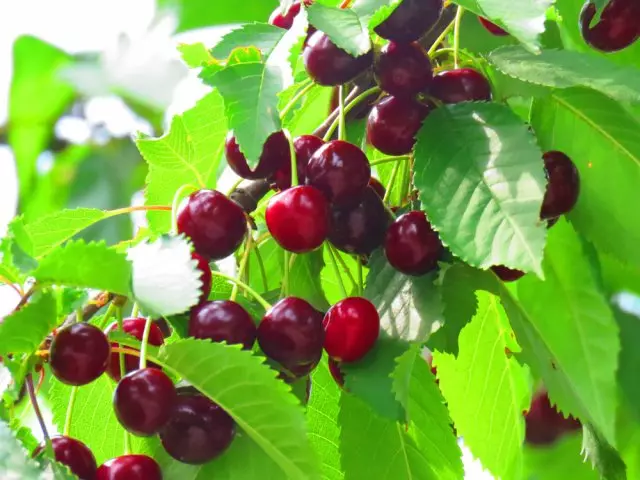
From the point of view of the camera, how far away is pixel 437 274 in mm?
802

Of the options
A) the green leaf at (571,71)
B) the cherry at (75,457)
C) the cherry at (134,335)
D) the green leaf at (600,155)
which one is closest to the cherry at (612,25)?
the green leaf at (600,155)

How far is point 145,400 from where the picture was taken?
0.72 metres

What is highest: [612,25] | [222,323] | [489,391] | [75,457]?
[612,25]

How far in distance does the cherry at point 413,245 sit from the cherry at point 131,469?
0.87ft

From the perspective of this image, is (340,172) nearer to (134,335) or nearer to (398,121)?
(398,121)

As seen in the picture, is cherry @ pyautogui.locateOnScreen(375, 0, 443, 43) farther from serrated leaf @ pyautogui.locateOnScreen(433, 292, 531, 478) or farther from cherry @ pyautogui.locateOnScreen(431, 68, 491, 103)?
serrated leaf @ pyautogui.locateOnScreen(433, 292, 531, 478)

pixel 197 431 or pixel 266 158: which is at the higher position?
pixel 266 158

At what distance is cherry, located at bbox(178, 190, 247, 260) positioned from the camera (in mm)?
819

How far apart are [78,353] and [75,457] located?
101mm

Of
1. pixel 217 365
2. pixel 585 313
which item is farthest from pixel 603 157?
pixel 217 365

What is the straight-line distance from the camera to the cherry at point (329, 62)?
2.68 feet

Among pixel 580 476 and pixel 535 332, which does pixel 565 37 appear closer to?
pixel 535 332

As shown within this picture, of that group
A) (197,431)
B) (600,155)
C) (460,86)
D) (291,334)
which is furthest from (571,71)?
(197,431)

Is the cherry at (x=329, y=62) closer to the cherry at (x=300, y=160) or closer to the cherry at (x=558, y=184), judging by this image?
the cherry at (x=300, y=160)
